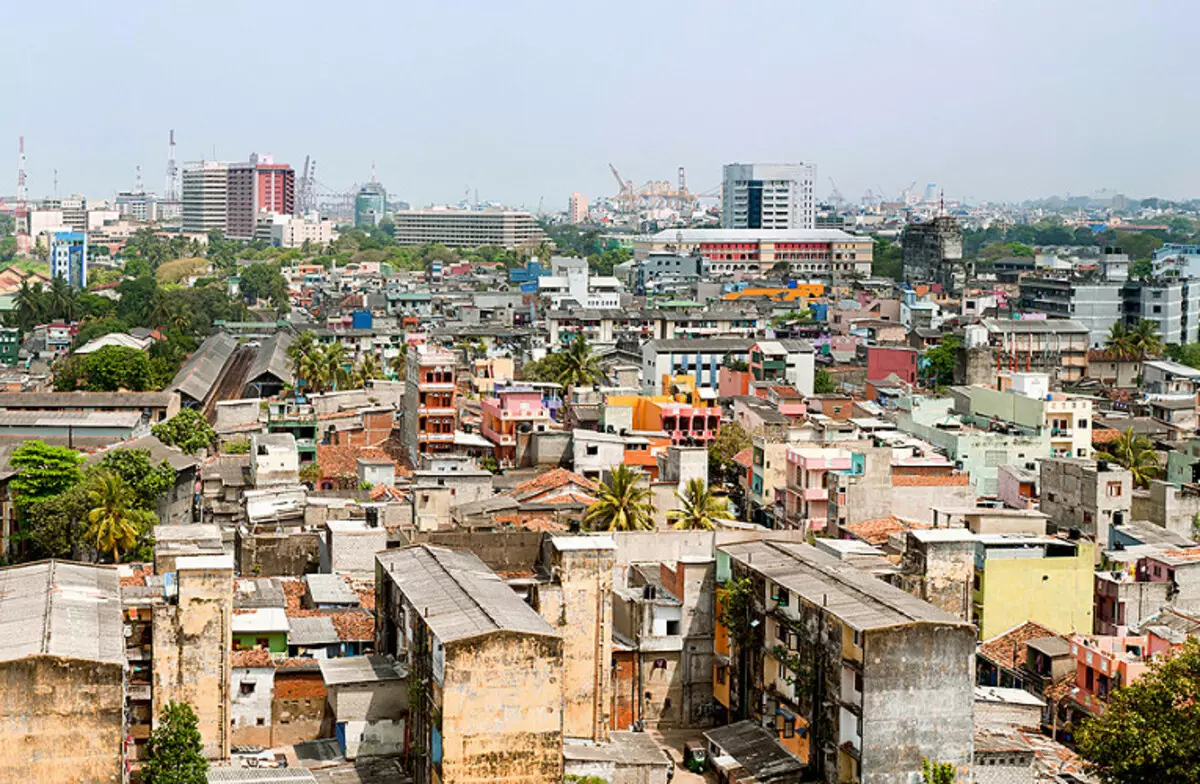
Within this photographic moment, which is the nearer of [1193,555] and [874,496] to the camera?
[1193,555]

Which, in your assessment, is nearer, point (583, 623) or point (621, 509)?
point (583, 623)

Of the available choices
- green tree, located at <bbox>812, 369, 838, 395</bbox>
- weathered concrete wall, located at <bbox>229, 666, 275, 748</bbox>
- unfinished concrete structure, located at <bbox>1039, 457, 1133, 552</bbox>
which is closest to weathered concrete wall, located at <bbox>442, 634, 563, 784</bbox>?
weathered concrete wall, located at <bbox>229, 666, 275, 748</bbox>

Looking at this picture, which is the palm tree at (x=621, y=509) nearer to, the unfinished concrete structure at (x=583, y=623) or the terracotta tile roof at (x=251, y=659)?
the unfinished concrete structure at (x=583, y=623)

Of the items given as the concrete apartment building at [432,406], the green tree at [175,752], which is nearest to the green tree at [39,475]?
the concrete apartment building at [432,406]

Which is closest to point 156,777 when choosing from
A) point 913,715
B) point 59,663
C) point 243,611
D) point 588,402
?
point 59,663

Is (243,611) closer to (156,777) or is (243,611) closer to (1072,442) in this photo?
(156,777)

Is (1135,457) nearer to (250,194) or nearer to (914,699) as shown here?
(914,699)

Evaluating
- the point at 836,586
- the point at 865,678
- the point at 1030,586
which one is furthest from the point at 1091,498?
the point at 865,678
